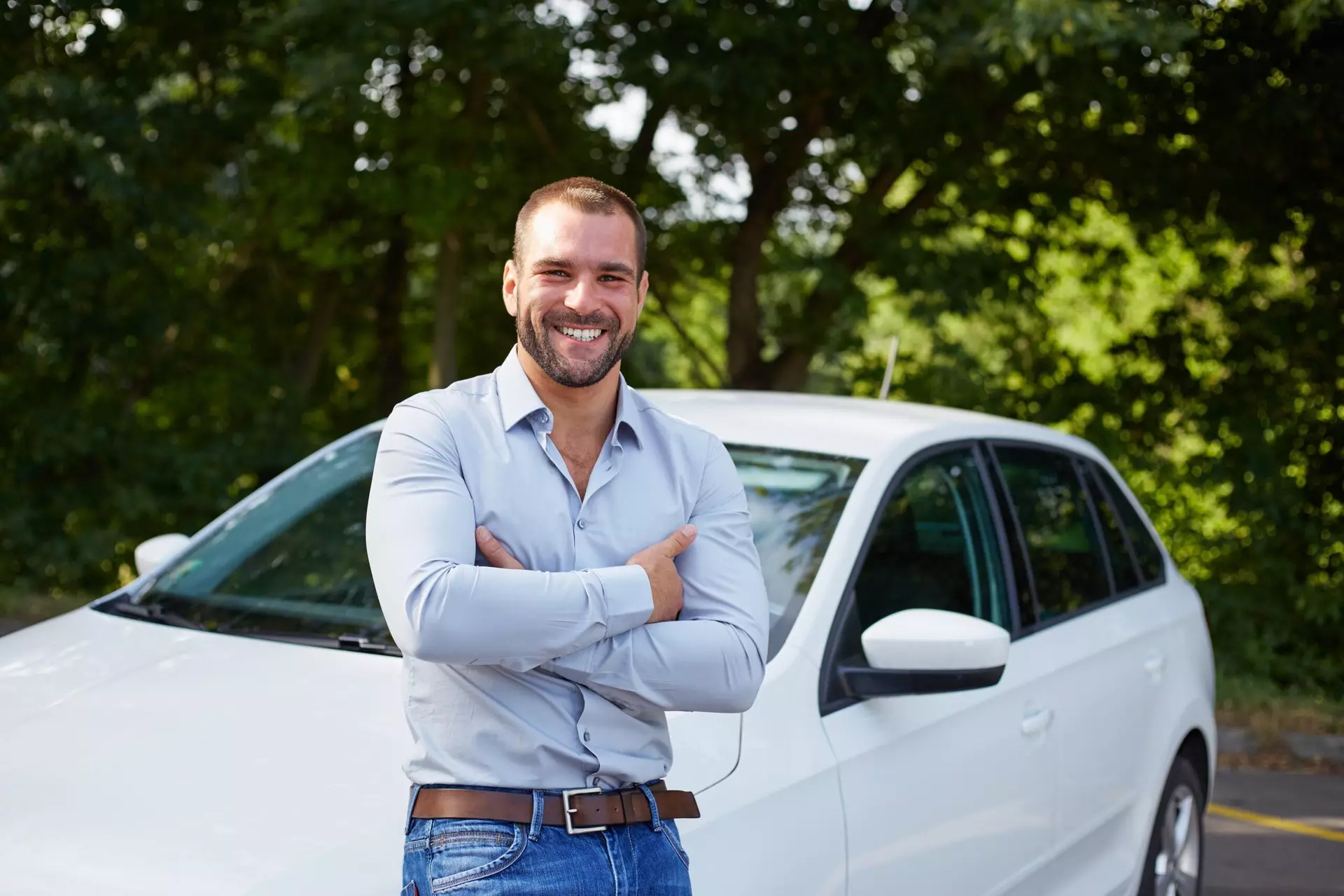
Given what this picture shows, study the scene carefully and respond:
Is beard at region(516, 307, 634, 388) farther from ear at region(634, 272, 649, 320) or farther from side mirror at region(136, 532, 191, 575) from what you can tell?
side mirror at region(136, 532, 191, 575)

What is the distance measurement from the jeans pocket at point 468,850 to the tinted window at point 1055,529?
2375 millimetres

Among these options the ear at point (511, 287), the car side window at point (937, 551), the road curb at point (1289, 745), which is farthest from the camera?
the road curb at point (1289, 745)

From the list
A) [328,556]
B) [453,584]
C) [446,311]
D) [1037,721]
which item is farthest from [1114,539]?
[446,311]

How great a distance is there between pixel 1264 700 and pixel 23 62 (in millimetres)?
11367

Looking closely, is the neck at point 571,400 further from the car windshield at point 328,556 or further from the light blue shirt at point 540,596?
the car windshield at point 328,556

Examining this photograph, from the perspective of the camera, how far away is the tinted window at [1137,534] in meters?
4.96

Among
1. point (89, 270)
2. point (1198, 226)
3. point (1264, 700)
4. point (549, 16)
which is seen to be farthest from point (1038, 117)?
point (89, 270)

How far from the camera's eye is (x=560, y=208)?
2.39 m

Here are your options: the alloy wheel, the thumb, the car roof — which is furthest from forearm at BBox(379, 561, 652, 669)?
the alloy wheel

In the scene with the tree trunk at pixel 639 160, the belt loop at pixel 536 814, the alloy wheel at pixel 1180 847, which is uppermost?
the tree trunk at pixel 639 160

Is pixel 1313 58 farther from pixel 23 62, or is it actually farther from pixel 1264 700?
pixel 23 62

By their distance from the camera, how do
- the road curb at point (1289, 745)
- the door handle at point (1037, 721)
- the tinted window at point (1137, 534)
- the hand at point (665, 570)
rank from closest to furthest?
the hand at point (665, 570) → the door handle at point (1037, 721) → the tinted window at point (1137, 534) → the road curb at point (1289, 745)

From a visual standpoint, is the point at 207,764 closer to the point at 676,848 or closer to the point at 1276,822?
the point at 676,848

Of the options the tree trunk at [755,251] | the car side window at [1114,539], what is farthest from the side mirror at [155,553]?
the tree trunk at [755,251]
